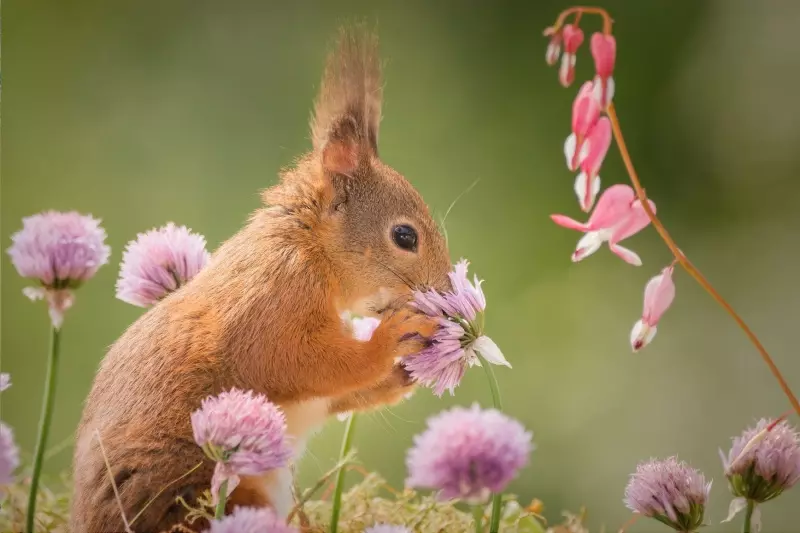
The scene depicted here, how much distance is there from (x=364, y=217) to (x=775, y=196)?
85cm

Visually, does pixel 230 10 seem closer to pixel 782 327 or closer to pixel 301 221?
pixel 301 221

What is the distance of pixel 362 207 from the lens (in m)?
0.98

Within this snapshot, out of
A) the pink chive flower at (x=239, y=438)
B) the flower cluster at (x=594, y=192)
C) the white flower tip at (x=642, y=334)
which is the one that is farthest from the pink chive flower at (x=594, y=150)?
the pink chive flower at (x=239, y=438)

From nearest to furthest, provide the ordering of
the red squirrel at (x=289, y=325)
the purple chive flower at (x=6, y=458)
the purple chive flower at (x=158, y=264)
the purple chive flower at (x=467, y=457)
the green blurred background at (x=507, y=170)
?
the purple chive flower at (x=467, y=457), the purple chive flower at (x=6, y=458), the red squirrel at (x=289, y=325), the purple chive flower at (x=158, y=264), the green blurred background at (x=507, y=170)

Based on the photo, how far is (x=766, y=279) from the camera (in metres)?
1.58

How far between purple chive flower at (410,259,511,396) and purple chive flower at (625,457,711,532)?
15 centimetres

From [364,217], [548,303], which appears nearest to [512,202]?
[548,303]

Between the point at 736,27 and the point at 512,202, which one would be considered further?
the point at 512,202

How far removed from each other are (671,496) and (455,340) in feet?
0.70

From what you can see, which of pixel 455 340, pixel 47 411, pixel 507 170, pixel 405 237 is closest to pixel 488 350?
pixel 455 340

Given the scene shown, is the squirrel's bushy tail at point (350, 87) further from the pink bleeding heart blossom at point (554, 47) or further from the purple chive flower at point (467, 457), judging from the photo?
the purple chive flower at point (467, 457)

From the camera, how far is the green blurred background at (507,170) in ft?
4.36

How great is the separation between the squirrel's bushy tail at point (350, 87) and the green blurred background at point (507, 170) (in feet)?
0.99

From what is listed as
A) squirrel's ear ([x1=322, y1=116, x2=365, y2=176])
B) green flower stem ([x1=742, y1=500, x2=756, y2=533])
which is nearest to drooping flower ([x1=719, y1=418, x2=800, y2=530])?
green flower stem ([x1=742, y1=500, x2=756, y2=533])
